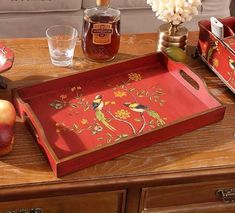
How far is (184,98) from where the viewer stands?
3.79 ft

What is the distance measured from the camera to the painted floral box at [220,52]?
1.21 meters

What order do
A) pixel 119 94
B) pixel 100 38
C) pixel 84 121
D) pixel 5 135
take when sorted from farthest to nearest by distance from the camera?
1. pixel 100 38
2. pixel 119 94
3. pixel 84 121
4. pixel 5 135

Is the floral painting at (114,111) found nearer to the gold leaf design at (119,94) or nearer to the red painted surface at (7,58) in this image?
the gold leaf design at (119,94)

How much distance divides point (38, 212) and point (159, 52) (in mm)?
553

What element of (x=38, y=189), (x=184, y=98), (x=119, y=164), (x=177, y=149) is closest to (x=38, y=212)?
(x=38, y=189)

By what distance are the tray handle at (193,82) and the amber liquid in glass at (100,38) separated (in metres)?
0.18

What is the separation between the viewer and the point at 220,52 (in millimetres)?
Answer: 1240

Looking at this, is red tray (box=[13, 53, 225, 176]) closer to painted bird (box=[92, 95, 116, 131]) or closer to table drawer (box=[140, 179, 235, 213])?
painted bird (box=[92, 95, 116, 131])

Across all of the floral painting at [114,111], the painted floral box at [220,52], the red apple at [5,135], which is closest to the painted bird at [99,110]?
the floral painting at [114,111]

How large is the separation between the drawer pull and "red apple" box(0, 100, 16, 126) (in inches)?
20.2

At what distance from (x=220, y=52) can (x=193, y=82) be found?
11 centimetres

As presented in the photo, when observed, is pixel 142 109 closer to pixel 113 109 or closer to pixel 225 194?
pixel 113 109

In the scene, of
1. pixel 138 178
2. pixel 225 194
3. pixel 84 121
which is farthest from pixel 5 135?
pixel 225 194

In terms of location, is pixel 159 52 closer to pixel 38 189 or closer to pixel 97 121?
pixel 97 121
